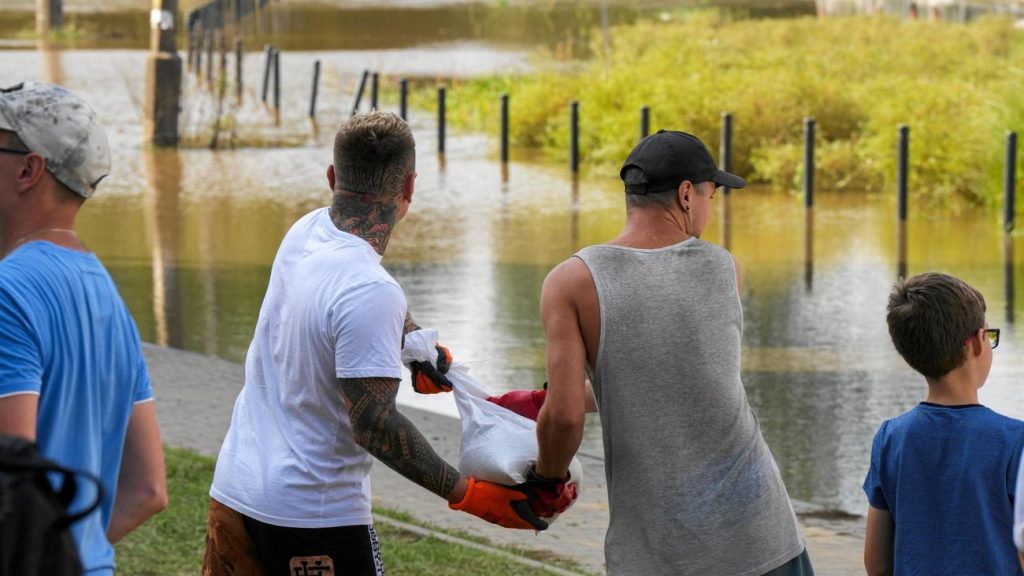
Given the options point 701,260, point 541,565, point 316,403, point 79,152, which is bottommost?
point 541,565

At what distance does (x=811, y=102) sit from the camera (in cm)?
1994

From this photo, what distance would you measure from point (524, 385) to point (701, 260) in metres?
6.17

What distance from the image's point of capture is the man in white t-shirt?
390 cm

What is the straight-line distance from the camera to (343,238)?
4.06 meters

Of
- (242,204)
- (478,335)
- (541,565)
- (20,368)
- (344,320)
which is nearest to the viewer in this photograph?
(20,368)

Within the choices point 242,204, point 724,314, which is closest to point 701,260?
point 724,314

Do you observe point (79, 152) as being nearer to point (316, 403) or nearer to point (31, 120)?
point (31, 120)

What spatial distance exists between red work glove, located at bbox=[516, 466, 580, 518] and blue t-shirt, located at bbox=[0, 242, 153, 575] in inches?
46.9

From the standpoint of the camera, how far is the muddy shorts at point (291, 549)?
3.97 m

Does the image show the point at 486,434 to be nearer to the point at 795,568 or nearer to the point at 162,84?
the point at 795,568

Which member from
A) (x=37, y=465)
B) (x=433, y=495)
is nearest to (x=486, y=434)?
(x=37, y=465)

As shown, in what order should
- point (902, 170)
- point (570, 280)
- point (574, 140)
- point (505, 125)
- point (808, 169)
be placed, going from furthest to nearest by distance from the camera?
1. point (505, 125)
2. point (574, 140)
3. point (808, 169)
4. point (902, 170)
5. point (570, 280)

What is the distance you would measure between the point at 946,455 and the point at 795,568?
464mm

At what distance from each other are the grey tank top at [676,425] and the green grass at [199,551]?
8.53ft
